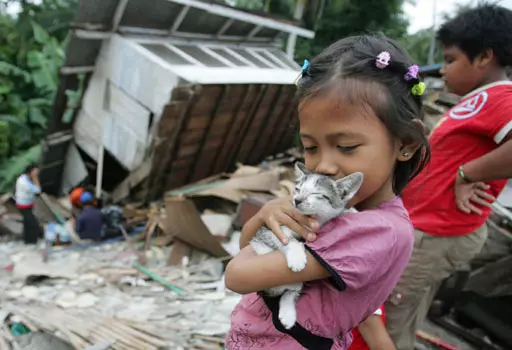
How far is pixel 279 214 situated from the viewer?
1117 millimetres

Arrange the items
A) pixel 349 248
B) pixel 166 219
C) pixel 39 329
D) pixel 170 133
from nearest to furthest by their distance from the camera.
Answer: pixel 349 248 → pixel 39 329 → pixel 166 219 → pixel 170 133

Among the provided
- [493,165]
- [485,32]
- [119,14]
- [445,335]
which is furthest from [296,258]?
[119,14]

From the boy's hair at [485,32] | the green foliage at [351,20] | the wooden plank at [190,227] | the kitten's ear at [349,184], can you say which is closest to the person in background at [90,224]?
the wooden plank at [190,227]

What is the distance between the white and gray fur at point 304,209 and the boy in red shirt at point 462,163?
1.19m

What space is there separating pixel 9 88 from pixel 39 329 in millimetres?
9493

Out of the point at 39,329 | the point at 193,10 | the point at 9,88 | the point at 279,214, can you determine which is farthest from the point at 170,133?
the point at 9,88

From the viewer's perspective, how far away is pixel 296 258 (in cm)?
100

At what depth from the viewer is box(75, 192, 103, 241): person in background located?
20.9 feet

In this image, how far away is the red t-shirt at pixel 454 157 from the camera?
191 centimetres

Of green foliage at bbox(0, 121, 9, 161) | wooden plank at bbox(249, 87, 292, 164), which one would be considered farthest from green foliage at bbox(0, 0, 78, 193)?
wooden plank at bbox(249, 87, 292, 164)

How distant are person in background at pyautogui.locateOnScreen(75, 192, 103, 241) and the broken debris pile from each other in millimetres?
167

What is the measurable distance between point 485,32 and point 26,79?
1196cm

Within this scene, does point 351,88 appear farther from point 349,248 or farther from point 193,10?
point 193,10

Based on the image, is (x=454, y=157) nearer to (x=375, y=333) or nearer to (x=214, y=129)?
(x=375, y=333)
